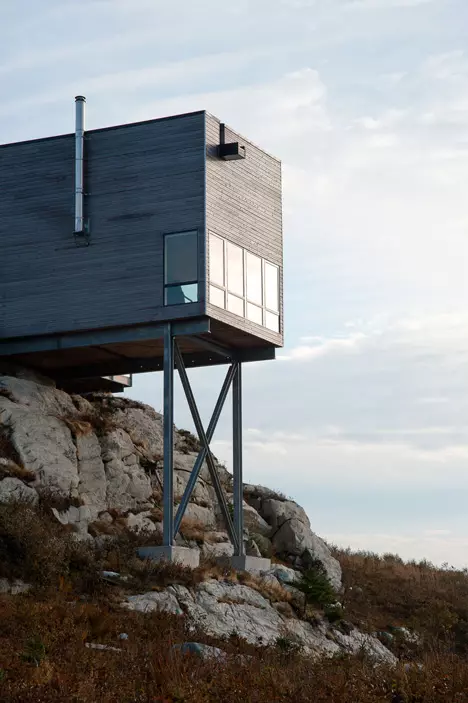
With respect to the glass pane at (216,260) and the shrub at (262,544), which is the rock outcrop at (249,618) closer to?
the shrub at (262,544)

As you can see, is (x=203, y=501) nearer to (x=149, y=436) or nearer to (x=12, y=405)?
(x=149, y=436)

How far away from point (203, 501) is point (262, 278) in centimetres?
761

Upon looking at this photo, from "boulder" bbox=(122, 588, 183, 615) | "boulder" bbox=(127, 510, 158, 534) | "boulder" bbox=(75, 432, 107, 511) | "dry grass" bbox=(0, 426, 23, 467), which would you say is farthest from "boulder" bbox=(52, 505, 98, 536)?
"boulder" bbox=(122, 588, 183, 615)

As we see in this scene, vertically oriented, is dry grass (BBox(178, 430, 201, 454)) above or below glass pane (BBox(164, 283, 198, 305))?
below

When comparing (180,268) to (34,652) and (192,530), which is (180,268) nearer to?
(192,530)

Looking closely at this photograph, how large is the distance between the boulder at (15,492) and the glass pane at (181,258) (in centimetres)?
666

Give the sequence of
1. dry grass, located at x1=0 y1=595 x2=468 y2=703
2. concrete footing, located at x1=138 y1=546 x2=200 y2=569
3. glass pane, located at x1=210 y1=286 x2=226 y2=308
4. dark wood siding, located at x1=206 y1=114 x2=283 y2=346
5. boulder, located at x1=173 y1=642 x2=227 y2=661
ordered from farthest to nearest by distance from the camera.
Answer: dark wood siding, located at x1=206 y1=114 x2=283 y2=346, glass pane, located at x1=210 y1=286 x2=226 y2=308, concrete footing, located at x1=138 y1=546 x2=200 y2=569, boulder, located at x1=173 y1=642 x2=227 y2=661, dry grass, located at x1=0 y1=595 x2=468 y2=703

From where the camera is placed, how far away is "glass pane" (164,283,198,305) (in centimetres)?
3130

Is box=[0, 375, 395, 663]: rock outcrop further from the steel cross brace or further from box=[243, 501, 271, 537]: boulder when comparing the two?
the steel cross brace

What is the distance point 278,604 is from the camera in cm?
3058

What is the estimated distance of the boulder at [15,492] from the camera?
2948 centimetres

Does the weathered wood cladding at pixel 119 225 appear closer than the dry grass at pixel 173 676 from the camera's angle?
No

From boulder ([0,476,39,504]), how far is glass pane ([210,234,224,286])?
7.38 m

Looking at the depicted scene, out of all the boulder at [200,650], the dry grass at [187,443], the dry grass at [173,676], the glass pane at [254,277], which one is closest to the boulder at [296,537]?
the dry grass at [187,443]
